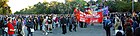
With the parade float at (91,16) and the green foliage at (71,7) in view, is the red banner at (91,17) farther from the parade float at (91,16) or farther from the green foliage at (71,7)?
the green foliage at (71,7)

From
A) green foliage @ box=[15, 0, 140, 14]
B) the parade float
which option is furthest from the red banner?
green foliage @ box=[15, 0, 140, 14]

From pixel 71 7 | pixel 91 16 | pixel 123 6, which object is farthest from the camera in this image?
pixel 71 7

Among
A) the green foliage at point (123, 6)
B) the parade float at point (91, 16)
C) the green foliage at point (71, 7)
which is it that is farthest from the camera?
the green foliage at point (71, 7)

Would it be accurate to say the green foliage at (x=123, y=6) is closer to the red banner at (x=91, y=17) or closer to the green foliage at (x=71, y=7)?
the green foliage at (x=71, y=7)

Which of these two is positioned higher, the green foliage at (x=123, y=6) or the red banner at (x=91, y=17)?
the red banner at (x=91, y=17)

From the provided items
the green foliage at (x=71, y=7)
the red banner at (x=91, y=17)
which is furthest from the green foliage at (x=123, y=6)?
the red banner at (x=91, y=17)

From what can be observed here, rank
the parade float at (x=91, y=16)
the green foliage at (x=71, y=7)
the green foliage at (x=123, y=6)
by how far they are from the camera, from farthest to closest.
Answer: the green foliage at (x=71, y=7)
the green foliage at (x=123, y=6)
the parade float at (x=91, y=16)

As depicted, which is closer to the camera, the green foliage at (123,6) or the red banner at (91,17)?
the red banner at (91,17)

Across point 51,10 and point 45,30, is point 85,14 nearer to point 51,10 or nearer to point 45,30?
point 45,30

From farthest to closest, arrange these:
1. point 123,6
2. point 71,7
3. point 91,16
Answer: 1. point 71,7
2. point 123,6
3. point 91,16

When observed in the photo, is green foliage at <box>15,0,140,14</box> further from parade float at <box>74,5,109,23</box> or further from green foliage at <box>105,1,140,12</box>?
parade float at <box>74,5,109,23</box>

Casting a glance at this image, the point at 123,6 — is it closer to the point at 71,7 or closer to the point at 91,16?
the point at 71,7

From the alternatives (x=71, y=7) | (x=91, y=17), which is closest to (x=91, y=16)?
(x=91, y=17)

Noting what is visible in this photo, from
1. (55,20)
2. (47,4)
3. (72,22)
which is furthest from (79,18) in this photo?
(47,4)
